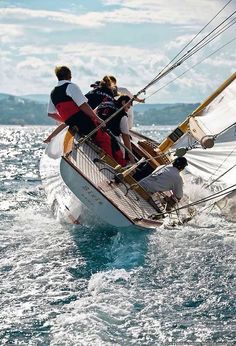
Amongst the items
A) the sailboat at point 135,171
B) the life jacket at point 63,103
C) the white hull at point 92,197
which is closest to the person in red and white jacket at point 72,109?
the life jacket at point 63,103

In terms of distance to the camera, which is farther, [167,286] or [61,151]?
[61,151]

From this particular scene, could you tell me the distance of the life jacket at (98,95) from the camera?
11227mm

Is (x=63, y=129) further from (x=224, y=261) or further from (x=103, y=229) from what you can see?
(x=224, y=261)

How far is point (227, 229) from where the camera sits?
8.93 metres

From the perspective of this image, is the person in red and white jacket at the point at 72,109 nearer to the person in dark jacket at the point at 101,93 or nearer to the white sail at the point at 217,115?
the person in dark jacket at the point at 101,93

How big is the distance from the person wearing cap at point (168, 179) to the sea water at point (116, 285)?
0.66 m

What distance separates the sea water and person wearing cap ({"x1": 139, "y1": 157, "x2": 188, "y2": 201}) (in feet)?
2.16

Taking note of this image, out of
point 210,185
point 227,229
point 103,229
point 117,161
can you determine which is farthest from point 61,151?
point 210,185

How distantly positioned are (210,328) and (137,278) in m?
1.45

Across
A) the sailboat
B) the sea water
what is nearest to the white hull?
the sailboat

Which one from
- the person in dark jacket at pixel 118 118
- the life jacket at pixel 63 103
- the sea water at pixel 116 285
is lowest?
the sea water at pixel 116 285

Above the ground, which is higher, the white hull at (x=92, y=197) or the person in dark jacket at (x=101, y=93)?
the person in dark jacket at (x=101, y=93)

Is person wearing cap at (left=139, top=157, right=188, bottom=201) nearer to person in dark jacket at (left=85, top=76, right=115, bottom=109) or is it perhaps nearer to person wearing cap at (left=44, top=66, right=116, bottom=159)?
person wearing cap at (left=44, top=66, right=116, bottom=159)

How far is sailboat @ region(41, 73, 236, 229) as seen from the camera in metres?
7.85
